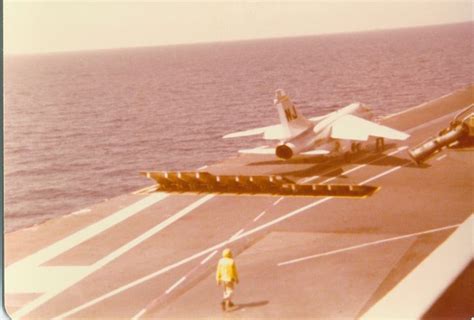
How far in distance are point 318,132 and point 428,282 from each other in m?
23.2

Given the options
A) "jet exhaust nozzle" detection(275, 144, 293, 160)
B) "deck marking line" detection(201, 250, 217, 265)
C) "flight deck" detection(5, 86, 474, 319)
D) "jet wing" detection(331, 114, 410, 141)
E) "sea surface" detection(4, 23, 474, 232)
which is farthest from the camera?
"jet wing" detection(331, 114, 410, 141)

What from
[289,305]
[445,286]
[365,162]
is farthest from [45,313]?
[365,162]

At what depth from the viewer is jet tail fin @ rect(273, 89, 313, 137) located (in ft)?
81.4

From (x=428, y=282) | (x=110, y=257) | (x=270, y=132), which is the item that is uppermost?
(x=270, y=132)

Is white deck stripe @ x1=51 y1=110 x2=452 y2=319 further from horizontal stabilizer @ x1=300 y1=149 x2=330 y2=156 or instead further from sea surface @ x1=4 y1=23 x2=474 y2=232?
sea surface @ x1=4 y1=23 x2=474 y2=232

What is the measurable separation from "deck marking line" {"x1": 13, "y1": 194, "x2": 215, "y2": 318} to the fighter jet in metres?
3.87

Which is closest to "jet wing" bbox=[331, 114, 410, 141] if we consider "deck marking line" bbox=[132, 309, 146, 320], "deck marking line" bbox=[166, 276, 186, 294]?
"deck marking line" bbox=[166, 276, 186, 294]

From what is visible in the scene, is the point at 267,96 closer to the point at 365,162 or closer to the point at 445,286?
the point at 365,162

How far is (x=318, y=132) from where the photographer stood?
2603 cm

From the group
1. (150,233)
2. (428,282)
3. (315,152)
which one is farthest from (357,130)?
(428,282)

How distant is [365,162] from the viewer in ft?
88.7

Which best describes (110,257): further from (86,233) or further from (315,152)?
(315,152)

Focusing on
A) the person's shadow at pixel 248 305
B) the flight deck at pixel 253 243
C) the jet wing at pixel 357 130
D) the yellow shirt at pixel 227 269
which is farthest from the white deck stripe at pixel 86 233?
the jet wing at pixel 357 130

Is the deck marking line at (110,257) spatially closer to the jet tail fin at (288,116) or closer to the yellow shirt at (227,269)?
the jet tail fin at (288,116)
